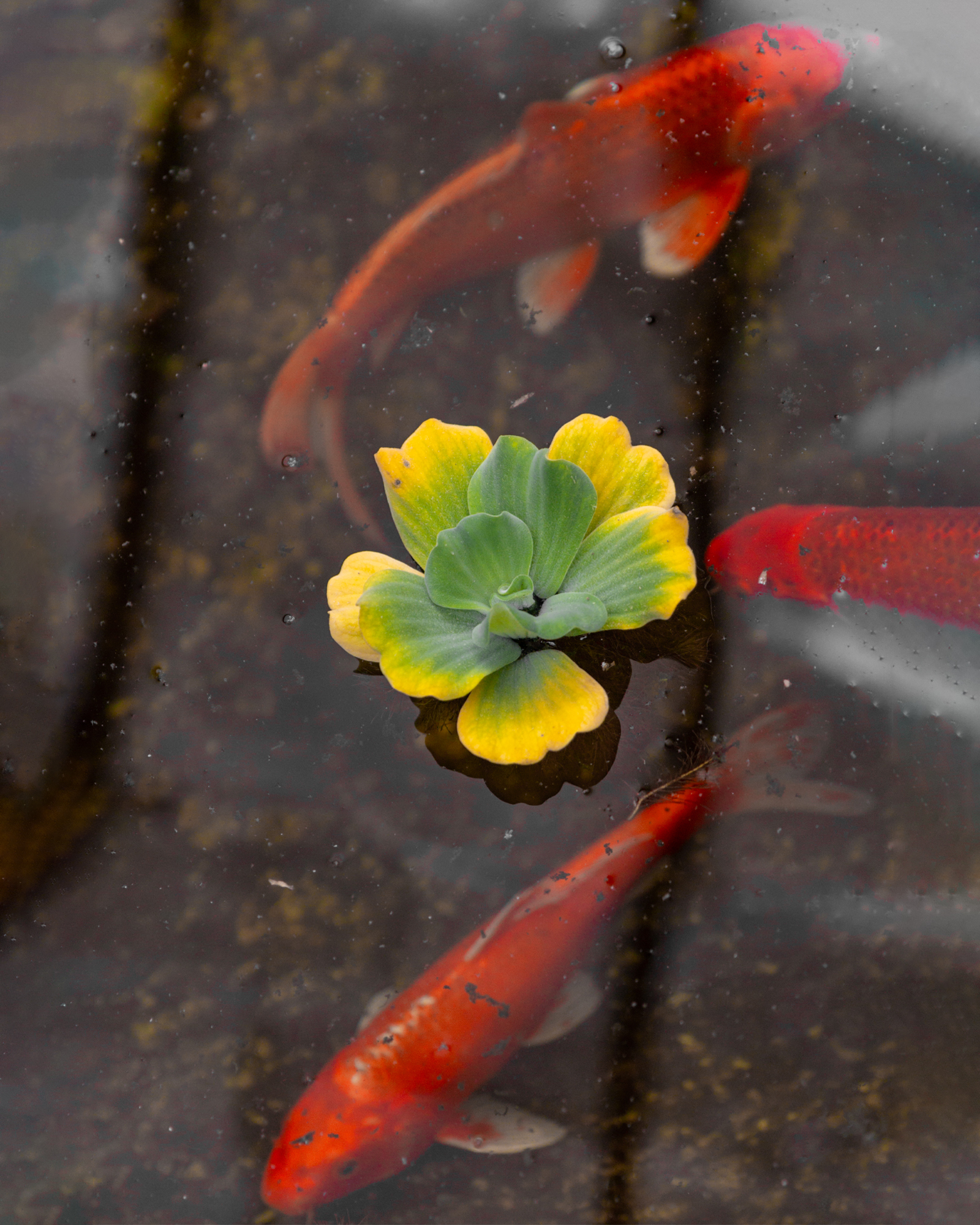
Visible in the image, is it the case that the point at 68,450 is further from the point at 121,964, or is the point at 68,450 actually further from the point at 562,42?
the point at 562,42

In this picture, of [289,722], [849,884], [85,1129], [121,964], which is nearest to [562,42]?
[289,722]

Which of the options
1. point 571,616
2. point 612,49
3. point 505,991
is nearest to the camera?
point 571,616

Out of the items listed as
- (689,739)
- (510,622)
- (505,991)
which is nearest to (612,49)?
(510,622)

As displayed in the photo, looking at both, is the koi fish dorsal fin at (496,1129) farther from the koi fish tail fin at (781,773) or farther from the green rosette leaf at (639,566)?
the green rosette leaf at (639,566)

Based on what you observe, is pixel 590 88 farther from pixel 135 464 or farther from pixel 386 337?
pixel 135 464

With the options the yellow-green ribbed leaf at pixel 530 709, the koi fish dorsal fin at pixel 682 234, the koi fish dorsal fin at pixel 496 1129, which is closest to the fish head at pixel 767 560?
the yellow-green ribbed leaf at pixel 530 709

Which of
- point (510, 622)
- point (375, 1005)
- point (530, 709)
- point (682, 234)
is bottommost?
point (375, 1005)

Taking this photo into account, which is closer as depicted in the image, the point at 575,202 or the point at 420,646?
the point at 420,646

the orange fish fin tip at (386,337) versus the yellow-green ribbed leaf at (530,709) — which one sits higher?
the orange fish fin tip at (386,337)

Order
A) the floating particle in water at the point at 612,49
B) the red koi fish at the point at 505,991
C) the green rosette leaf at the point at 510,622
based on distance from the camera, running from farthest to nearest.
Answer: the floating particle in water at the point at 612,49 < the red koi fish at the point at 505,991 < the green rosette leaf at the point at 510,622
